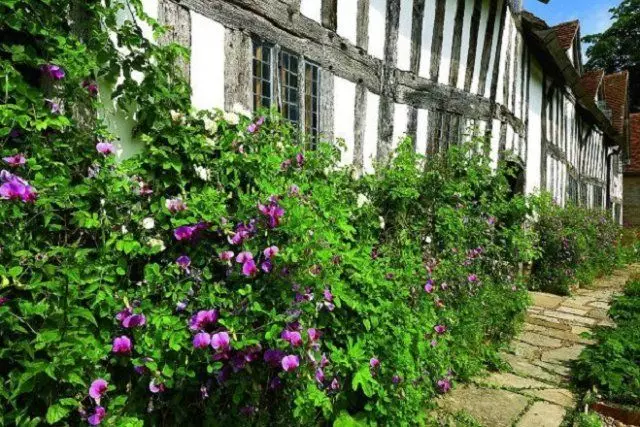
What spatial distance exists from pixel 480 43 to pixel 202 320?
6.89m

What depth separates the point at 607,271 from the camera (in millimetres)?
10750

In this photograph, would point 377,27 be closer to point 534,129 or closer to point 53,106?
point 53,106

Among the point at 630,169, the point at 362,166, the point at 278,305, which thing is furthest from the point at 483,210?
the point at 630,169

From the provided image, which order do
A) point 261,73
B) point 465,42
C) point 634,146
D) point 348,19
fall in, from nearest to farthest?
1. point 261,73
2. point 348,19
3. point 465,42
4. point 634,146

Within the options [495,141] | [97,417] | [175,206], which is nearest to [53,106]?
[175,206]

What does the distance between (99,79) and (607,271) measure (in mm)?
11425

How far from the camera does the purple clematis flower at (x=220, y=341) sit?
193cm

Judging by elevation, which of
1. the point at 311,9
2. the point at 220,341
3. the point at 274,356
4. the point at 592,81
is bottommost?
the point at 274,356

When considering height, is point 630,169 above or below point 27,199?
above

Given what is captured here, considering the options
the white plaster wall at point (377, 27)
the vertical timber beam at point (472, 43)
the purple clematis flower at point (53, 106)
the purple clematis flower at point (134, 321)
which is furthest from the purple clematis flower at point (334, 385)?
the vertical timber beam at point (472, 43)

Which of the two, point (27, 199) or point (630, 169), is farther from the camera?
point (630, 169)

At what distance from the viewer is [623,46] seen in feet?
102

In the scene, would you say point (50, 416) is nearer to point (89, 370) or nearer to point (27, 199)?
point (89, 370)

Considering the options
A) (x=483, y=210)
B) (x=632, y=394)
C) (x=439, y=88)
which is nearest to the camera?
(x=632, y=394)
